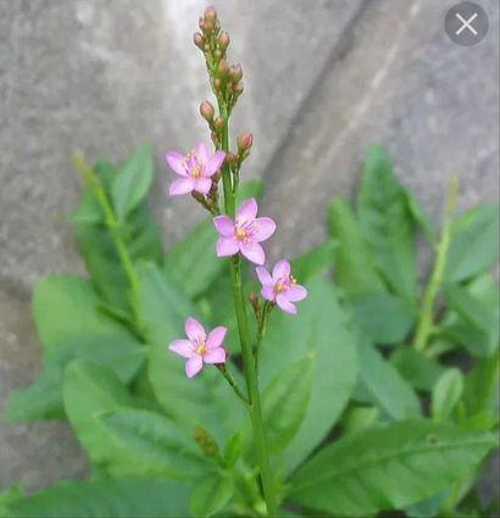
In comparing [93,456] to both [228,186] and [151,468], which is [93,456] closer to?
[151,468]

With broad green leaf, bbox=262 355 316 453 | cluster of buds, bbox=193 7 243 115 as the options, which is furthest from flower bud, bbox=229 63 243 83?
broad green leaf, bbox=262 355 316 453

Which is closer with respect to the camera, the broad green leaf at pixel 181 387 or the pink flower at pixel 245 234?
the pink flower at pixel 245 234

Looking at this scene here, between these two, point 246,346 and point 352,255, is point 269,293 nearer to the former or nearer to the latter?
point 246,346

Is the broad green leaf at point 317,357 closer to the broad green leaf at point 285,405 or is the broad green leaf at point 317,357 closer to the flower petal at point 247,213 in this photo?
the broad green leaf at point 285,405

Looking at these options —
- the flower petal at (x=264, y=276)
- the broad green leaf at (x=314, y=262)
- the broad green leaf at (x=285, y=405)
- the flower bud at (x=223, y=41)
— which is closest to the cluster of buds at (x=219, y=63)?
the flower bud at (x=223, y=41)

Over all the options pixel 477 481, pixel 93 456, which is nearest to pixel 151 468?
pixel 93 456

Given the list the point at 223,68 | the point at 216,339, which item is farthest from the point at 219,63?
the point at 216,339

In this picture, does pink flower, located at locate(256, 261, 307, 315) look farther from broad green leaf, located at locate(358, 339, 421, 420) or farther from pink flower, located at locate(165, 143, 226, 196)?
broad green leaf, located at locate(358, 339, 421, 420)
